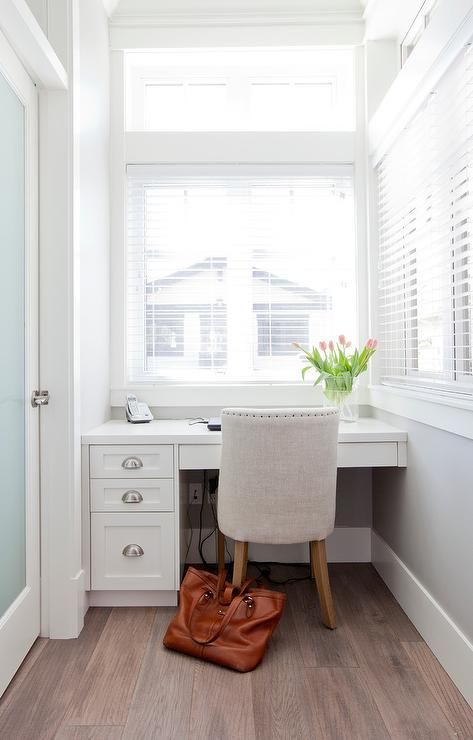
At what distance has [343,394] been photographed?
2320 millimetres

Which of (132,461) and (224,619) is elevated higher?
(132,461)

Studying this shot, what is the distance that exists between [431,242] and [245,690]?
5.61 ft

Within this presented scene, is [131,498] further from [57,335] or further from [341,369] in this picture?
[341,369]

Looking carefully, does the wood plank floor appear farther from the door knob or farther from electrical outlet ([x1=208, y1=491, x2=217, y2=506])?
the door knob

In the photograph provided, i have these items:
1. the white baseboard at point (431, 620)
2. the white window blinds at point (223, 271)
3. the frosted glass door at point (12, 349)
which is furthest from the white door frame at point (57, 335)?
the white baseboard at point (431, 620)

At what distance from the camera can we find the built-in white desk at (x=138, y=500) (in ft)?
6.66

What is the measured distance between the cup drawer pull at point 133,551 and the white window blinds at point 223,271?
934mm

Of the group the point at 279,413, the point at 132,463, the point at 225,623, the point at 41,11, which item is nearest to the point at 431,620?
the point at 225,623

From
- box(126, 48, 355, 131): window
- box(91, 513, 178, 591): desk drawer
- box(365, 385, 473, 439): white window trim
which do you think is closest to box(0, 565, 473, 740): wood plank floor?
box(91, 513, 178, 591): desk drawer

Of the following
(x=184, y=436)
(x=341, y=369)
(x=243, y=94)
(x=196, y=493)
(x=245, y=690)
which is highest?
(x=243, y=94)

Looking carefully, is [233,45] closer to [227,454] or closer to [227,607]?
[227,454]

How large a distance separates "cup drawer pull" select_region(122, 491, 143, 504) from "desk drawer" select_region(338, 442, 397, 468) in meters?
0.87

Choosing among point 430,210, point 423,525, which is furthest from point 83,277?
point 423,525

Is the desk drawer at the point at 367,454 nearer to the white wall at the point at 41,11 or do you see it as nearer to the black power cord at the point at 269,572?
the black power cord at the point at 269,572
